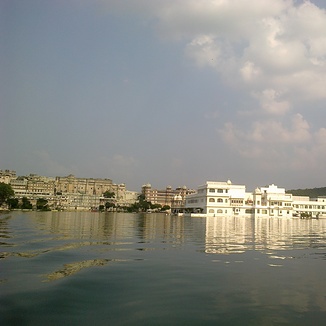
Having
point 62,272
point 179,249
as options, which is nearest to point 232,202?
point 179,249

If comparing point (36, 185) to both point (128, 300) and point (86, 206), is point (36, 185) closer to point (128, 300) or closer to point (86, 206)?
point (86, 206)

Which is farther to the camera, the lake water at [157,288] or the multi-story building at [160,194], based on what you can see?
the multi-story building at [160,194]

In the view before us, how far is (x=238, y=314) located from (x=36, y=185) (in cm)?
14714

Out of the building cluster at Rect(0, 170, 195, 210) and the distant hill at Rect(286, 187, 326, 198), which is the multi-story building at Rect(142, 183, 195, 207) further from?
the distant hill at Rect(286, 187, 326, 198)

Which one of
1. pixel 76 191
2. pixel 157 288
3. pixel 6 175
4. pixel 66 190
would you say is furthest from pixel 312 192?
pixel 157 288

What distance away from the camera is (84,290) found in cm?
732

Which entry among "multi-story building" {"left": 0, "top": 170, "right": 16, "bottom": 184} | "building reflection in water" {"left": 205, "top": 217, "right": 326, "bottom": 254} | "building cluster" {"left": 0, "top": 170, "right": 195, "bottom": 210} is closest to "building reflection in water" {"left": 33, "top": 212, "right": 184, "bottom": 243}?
"building reflection in water" {"left": 205, "top": 217, "right": 326, "bottom": 254}

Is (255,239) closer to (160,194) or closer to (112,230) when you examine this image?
(112,230)

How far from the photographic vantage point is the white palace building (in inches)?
3465

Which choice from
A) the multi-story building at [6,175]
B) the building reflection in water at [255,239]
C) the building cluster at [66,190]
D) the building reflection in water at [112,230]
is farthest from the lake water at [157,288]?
the multi-story building at [6,175]

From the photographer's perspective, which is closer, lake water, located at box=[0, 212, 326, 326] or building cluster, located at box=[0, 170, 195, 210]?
lake water, located at box=[0, 212, 326, 326]

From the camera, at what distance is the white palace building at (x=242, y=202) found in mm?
88000

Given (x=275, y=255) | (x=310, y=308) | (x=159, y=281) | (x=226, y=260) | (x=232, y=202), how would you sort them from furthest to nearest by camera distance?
(x=232, y=202) < (x=275, y=255) < (x=226, y=260) < (x=159, y=281) < (x=310, y=308)

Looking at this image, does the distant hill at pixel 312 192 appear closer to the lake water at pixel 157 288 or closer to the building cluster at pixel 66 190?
the building cluster at pixel 66 190
